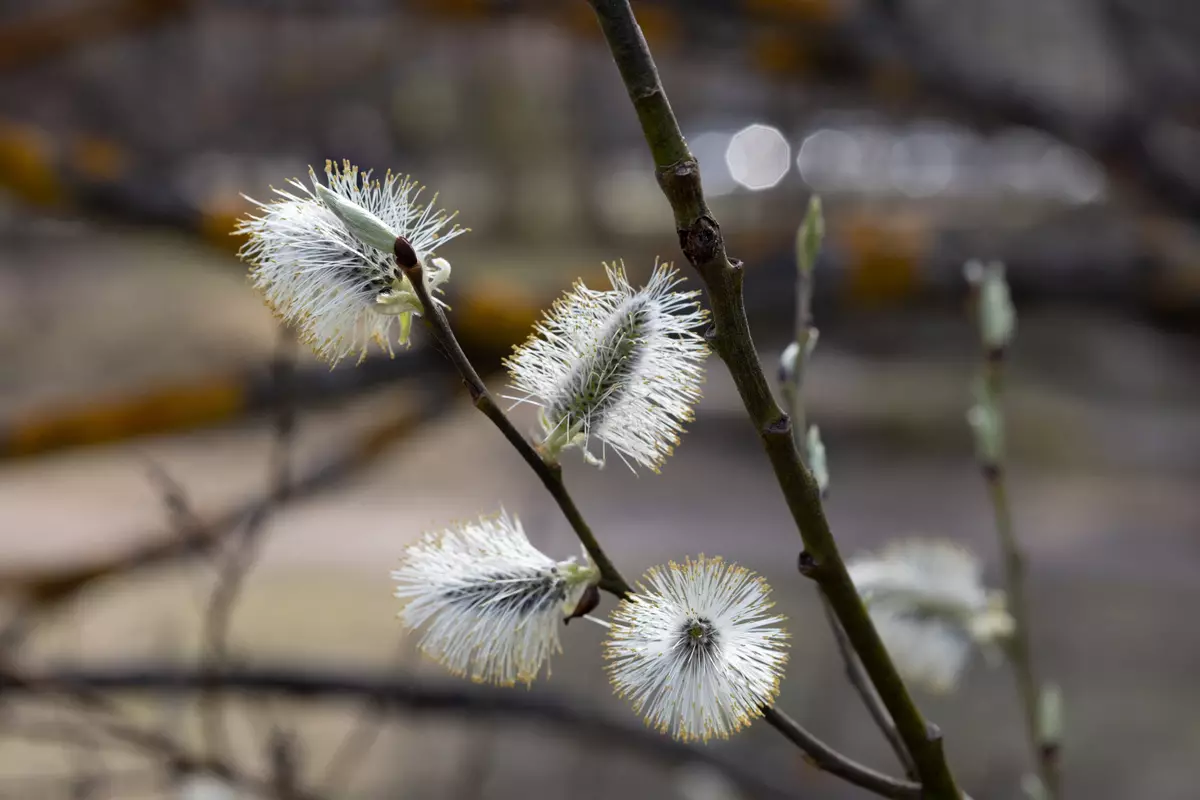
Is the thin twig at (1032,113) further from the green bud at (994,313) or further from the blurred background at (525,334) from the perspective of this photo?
the green bud at (994,313)

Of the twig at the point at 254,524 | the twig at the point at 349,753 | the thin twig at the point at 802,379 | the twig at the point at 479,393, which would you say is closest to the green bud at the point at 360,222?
the twig at the point at 479,393

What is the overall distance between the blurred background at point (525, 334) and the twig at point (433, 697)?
41mm

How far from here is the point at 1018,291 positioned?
3.20ft

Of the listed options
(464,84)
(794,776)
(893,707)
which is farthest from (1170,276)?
(464,84)

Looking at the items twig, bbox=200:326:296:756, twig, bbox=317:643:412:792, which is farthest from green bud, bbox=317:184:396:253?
twig, bbox=317:643:412:792

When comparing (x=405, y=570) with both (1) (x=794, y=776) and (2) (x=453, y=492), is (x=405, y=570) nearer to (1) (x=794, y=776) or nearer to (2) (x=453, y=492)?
(1) (x=794, y=776)

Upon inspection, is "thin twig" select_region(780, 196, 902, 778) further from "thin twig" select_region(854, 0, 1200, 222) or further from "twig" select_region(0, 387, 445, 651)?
"thin twig" select_region(854, 0, 1200, 222)

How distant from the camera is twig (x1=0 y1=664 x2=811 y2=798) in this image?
71 centimetres

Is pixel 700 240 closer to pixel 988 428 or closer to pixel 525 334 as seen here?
pixel 988 428

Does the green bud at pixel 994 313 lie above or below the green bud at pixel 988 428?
above

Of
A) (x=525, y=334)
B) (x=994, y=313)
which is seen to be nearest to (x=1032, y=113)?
(x=525, y=334)

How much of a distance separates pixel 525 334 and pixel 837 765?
63cm

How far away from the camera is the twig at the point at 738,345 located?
166 millimetres

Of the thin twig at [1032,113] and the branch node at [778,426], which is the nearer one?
the branch node at [778,426]
